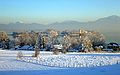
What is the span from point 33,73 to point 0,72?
1864 mm

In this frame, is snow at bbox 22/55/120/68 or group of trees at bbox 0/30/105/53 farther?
group of trees at bbox 0/30/105/53

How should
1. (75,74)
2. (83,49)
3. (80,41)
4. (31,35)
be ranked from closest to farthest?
(75,74), (83,49), (80,41), (31,35)

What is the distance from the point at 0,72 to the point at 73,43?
1109 inches

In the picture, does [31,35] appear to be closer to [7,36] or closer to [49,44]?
[7,36]

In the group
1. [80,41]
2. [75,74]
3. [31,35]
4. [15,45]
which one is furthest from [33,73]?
[31,35]

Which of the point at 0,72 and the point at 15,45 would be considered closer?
the point at 0,72

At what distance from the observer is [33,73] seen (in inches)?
606

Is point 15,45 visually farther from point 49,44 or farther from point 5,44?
point 49,44

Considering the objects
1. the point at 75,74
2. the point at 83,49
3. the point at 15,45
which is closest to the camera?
the point at 75,74

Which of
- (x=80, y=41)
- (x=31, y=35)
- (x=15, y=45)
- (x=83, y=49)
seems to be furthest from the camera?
(x=31, y=35)

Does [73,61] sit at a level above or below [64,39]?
below

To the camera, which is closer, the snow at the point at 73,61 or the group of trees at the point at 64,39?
the snow at the point at 73,61

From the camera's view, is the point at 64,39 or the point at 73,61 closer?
the point at 73,61

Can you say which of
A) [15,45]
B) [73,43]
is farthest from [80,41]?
[15,45]
